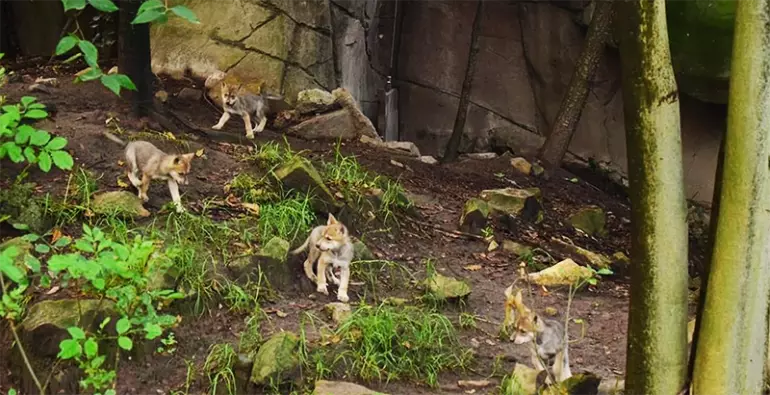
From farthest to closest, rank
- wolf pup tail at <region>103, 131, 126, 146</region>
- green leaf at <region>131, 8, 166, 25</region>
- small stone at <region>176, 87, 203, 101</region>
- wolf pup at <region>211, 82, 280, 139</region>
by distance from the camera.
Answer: small stone at <region>176, 87, 203, 101</region> < wolf pup at <region>211, 82, 280, 139</region> < wolf pup tail at <region>103, 131, 126, 146</region> < green leaf at <region>131, 8, 166, 25</region>

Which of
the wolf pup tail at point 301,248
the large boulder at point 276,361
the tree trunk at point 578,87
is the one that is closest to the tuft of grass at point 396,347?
the large boulder at point 276,361

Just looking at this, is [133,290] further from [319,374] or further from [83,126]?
[83,126]

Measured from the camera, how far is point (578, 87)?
33.5 feet

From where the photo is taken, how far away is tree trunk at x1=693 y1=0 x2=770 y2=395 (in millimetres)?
3646

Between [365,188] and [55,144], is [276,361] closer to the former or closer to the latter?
[55,144]

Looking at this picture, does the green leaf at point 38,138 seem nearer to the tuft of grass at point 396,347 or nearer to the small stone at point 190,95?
the tuft of grass at point 396,347

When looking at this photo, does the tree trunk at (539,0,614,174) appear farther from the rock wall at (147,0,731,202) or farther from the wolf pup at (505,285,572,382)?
the wolf pup at (505,285,572,382)

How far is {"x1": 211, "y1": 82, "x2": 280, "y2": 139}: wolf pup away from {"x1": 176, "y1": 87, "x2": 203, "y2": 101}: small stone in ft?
1.84

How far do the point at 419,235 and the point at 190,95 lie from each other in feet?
9.53

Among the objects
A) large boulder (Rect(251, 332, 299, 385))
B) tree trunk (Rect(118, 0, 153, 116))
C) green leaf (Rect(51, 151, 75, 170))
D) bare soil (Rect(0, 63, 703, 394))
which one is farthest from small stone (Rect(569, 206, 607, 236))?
green leaf (Rect(51, 151, 75, 170))

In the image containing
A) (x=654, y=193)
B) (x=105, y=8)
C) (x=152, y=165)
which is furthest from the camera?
(x=152, y=165)

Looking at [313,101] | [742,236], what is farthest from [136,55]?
[742,236]

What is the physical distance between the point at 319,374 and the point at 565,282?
2924 millimetres

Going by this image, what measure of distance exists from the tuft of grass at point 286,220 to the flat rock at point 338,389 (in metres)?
1.78
